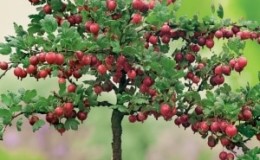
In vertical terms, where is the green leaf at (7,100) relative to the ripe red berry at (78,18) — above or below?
below

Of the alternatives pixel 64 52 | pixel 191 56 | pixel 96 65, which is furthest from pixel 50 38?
pixel 191 56

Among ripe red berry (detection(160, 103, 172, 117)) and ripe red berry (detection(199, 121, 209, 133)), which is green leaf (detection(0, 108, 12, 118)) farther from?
ripe red berry (detection(199, 121, 209, 133))

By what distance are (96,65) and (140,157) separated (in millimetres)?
4049

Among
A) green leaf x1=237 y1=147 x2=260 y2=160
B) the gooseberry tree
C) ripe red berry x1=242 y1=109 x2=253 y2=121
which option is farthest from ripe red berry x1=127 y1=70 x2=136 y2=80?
green leaf x1=237 y1=147 x2=260 y2=160

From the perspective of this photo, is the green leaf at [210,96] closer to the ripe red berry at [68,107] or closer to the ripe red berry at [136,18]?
the ripe red berry at [136,18]

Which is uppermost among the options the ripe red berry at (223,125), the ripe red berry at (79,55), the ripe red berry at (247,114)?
the ripe red berry at (79,55)

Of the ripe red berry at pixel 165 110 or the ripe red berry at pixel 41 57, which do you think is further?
the ripe red berry at pixel 165 110

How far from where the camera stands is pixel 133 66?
509cm

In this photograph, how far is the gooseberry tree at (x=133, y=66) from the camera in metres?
4.86

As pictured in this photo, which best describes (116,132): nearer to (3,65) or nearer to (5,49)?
(3,65)

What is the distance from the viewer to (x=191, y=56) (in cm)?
558

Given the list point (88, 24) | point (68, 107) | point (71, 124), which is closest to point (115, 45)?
point (88, 24)

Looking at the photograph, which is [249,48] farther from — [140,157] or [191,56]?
[191,56]

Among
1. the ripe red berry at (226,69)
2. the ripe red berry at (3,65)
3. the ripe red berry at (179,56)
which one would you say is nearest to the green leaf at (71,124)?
the ripe red berry at (3,65)
